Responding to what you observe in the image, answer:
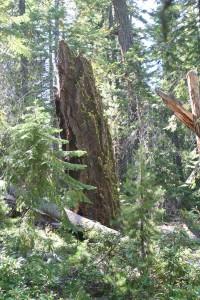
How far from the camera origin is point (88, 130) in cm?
1028

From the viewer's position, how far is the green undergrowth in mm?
5770

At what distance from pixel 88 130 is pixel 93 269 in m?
4.30

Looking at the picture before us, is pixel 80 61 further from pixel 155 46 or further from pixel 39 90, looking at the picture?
pixel 39 90

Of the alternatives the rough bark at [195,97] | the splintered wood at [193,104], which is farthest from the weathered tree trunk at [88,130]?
the rough bark at [195,97]

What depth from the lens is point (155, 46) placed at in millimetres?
13977

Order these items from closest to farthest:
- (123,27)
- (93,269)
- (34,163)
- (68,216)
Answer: (93,269) < (34,163) < (68,216) < (123,27)

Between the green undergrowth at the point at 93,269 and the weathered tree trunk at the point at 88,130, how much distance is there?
2.37 metres

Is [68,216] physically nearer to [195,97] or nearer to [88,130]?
[88,130]

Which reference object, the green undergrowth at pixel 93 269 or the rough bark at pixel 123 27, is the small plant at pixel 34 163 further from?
the rough bark at pixel 123 27

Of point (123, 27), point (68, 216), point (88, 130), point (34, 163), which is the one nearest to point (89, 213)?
point (68, 216)

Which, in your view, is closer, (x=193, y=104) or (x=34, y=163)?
(x=34, y=163)

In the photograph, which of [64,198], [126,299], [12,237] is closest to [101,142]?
[64,198]

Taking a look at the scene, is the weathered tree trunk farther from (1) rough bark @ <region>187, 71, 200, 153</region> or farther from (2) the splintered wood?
(1) rough bark @ <region>187, 71, 200, 153</region>

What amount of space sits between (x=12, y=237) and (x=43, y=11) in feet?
71.5
